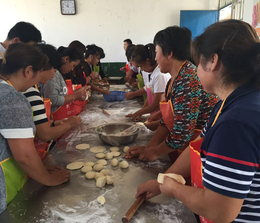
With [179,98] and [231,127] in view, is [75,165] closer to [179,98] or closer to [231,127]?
[179,98]

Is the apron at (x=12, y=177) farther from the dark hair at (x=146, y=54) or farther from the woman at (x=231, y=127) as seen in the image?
the dark hair at (x=146, y=54)

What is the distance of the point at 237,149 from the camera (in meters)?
0.61

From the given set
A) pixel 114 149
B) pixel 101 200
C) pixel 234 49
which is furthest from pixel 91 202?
pixel 234 49

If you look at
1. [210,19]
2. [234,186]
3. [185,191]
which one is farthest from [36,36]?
[210,19]

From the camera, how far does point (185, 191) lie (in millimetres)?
787

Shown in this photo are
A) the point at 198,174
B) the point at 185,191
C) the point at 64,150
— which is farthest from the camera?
the point at 64,150

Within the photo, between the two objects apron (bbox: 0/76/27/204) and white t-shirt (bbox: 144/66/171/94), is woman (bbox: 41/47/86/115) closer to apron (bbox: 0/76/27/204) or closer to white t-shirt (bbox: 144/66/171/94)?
white t-shirt (bbox: 144/66/171/94)

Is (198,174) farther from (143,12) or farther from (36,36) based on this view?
(143,12)

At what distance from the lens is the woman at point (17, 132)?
1046mm

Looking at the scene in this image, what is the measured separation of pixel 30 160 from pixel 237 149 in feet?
3.22

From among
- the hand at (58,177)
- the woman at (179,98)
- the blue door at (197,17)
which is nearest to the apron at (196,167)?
the woman at (179,98)

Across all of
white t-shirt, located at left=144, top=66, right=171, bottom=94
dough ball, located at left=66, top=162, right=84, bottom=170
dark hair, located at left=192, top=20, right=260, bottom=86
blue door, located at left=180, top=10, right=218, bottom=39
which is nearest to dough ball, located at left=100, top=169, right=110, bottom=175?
dough ball, located at left=66, top=162, right=84, bottom=170

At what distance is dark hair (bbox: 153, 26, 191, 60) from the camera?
1495mm

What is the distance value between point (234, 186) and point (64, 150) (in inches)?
53.3
